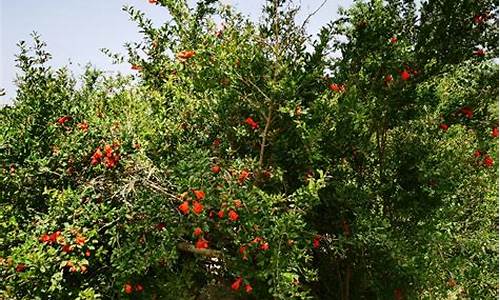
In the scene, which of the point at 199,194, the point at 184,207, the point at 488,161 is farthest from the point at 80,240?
the point at 488,161

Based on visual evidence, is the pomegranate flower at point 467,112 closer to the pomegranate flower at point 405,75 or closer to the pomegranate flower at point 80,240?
the pomegranate flower at point 405,75

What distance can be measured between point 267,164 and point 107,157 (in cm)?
125

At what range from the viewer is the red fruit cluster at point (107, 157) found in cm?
388

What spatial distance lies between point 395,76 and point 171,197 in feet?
6.82

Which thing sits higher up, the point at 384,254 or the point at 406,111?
the point at 406,111

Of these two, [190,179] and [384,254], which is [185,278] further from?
[384,254]

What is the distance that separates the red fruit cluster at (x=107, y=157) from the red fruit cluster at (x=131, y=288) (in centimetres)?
85

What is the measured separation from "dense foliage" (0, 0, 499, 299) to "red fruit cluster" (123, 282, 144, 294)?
14 millimetres

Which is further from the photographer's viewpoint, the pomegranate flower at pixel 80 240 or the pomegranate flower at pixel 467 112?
the pomegranate flower at pixel 467 112

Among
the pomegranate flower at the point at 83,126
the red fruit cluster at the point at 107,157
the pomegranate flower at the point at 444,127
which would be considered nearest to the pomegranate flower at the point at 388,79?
the pomegranate flower at the point at 444,127

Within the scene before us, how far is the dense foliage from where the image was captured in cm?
362

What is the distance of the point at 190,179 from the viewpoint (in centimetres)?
352

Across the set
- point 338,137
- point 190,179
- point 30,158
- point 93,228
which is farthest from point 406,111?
point 30,158

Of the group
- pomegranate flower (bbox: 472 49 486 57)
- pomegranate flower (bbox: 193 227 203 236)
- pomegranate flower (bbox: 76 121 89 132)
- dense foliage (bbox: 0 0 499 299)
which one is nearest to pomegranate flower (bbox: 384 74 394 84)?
dense foliage (bbox: 0 0 499 299)
